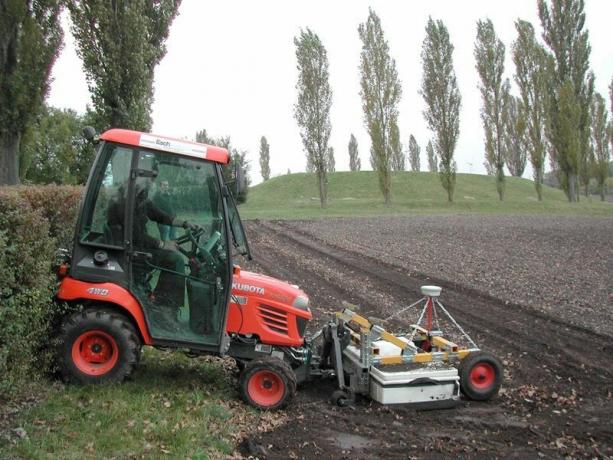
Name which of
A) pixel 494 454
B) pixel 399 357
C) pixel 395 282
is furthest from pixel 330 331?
pixel 395 282

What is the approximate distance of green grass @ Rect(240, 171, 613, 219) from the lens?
43250 millimetres

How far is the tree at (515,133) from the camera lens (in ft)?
154

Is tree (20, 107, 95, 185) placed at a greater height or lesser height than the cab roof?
greater

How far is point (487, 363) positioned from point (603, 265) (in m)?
11.4

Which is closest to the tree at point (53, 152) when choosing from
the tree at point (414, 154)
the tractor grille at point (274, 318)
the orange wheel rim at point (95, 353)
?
the orange wheel rim at point (95, 353)

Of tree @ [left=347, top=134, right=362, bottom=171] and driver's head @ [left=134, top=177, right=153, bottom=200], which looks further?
tree @ [left=347, top=134, right=362, bottom=171]

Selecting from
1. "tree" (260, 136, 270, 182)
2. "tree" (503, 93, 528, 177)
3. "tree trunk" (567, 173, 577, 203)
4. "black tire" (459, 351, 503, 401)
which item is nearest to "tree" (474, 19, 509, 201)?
"tree" (503, 93, 528, 177)

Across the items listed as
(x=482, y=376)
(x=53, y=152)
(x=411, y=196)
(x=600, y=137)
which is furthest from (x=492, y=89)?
(x=482, y=376)

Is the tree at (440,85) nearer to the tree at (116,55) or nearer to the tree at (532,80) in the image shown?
the tree at (532,80)

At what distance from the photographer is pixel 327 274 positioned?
15.2m

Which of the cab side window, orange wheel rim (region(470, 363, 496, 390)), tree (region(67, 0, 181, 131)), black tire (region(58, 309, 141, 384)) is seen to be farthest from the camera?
tree (region(67, 0, 181, 131))

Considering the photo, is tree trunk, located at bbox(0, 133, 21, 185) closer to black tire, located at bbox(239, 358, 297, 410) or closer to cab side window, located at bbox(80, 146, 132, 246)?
cab side window, located at bbox(80, 146, 132, 246)

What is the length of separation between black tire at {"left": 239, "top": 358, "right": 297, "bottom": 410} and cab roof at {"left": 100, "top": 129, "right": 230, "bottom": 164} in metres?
2.11

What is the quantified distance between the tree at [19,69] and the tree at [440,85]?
32758 millimetres
